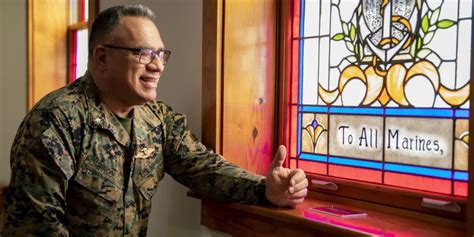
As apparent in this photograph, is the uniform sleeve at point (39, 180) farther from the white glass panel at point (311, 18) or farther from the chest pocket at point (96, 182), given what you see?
the white glass panel at point (311, 18)

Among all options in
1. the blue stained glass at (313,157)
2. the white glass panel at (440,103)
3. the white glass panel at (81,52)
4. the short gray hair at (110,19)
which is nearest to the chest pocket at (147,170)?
the short gray hair at (110,19)

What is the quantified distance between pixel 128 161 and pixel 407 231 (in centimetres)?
85

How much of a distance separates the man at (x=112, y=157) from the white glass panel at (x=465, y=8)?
0.61 metres

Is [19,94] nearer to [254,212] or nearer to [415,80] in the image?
[254,212]

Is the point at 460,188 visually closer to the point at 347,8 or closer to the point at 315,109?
the point at 315,109

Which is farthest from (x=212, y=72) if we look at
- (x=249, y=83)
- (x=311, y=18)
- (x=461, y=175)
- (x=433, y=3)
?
(x=461, y=175)

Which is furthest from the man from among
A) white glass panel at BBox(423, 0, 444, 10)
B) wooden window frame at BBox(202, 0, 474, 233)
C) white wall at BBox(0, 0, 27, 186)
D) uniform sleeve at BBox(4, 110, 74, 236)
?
white wall at BBox(0, 0, 27, 186)

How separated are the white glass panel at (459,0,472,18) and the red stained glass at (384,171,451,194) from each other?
439mm

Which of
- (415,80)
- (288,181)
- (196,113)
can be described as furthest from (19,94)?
(415,80)

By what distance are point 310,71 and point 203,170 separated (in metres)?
0.49

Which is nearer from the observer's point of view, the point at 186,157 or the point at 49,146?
the point at 49,146

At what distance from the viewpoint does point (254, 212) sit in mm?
1582

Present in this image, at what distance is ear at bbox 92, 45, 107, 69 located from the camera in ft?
5.36

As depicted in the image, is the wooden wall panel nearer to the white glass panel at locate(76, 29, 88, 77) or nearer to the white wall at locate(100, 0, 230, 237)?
the white glass panel at locate(76, 29, 88, 77)
